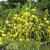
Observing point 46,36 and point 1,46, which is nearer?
point 1,46

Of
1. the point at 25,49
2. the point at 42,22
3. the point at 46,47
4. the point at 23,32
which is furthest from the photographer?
the point at 42,22

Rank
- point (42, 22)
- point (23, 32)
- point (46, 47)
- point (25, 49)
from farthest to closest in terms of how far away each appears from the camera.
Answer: point (42, 22)
point (23, 32)
point (46, 47)
point (25, 49)

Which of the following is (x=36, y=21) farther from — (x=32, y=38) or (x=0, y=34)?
(x=0, y=34)

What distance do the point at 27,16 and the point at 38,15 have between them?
2.15 ft

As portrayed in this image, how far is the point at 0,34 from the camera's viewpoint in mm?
7797

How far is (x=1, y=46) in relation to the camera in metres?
6.32

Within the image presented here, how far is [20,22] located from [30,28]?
37 centimetres

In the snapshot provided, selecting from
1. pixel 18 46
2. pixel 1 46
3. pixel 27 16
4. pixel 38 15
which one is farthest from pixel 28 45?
pixel 38 15

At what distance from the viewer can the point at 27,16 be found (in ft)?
25.3

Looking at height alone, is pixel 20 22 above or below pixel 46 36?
above

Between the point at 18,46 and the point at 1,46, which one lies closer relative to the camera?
the point at 1,46

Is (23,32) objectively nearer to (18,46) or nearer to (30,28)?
(30,28)

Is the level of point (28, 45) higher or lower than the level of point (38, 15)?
lower

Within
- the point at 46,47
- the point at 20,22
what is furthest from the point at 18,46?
the point at 20,22
